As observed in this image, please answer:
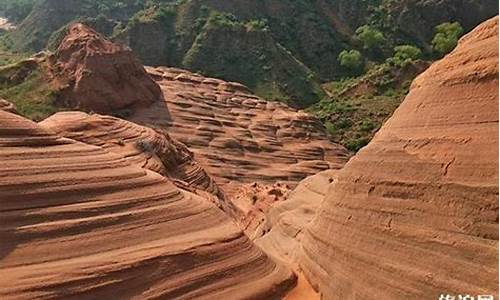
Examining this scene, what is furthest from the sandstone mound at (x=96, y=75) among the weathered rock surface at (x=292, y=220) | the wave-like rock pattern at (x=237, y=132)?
the weathered rock surface at (x=292, y=220)

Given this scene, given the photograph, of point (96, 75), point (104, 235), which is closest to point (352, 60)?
point (96, 75)

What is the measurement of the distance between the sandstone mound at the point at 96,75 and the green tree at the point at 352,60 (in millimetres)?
32889

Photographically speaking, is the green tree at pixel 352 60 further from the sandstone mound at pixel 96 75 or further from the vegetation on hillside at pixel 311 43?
the sandstone mound at pixel 96 75

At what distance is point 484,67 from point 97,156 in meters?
5.50

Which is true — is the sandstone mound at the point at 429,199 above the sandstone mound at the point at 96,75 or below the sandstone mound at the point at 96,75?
above

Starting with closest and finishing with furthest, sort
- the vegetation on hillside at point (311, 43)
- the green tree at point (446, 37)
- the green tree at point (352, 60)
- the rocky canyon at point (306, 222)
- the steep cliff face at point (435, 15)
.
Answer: the rocky canyon at point (306, 222)
the vegetation on hillside at point (311, 43)
the green tree at point (446, 37)
the green tree at point (352, 60)
the steep cliff face at point (435, 15)

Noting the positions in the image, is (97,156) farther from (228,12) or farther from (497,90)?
(228,12)

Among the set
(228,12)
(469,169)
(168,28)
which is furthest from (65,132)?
(228,12)

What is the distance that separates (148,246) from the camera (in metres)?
7.92

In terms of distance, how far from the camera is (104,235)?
7773mm

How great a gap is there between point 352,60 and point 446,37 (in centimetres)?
932

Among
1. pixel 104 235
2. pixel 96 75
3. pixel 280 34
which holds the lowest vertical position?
pixel 280 34

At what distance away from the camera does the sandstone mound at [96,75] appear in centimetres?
Result: 2923

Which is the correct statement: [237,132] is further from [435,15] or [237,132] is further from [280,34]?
[435,15]
